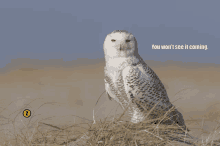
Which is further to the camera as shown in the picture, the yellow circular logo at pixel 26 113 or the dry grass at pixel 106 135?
the yellow circular logo at pixel 26 113

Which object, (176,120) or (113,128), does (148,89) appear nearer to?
(176,120)

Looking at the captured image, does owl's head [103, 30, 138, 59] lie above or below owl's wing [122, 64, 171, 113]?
above

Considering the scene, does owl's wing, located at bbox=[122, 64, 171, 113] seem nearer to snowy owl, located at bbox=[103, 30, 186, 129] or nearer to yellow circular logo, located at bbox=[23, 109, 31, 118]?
snowy owl, located at bbox=[103, 30, 186, 129]

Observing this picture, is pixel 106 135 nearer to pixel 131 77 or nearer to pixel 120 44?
pixel 131 77

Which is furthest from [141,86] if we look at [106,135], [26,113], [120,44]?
[26,113]

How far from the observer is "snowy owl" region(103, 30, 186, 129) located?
2.79m

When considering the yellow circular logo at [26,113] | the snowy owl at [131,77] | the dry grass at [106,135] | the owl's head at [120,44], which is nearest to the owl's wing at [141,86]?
the snowy owl at [131,77]

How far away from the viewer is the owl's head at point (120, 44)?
2746 mm

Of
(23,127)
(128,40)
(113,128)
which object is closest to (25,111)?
(23,127)

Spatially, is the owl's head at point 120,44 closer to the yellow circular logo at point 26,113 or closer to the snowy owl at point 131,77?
the snowy owl at point 131,77

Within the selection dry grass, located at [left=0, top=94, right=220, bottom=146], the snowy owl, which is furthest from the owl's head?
dry grass, located at [left=0, top=94, right=220, bottom=146]

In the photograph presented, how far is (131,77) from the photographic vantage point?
2.82m

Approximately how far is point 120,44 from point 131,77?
470 mm

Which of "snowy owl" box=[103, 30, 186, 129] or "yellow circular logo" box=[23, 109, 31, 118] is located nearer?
"yellow circular logo" box=[23, 109, 31, 118]
